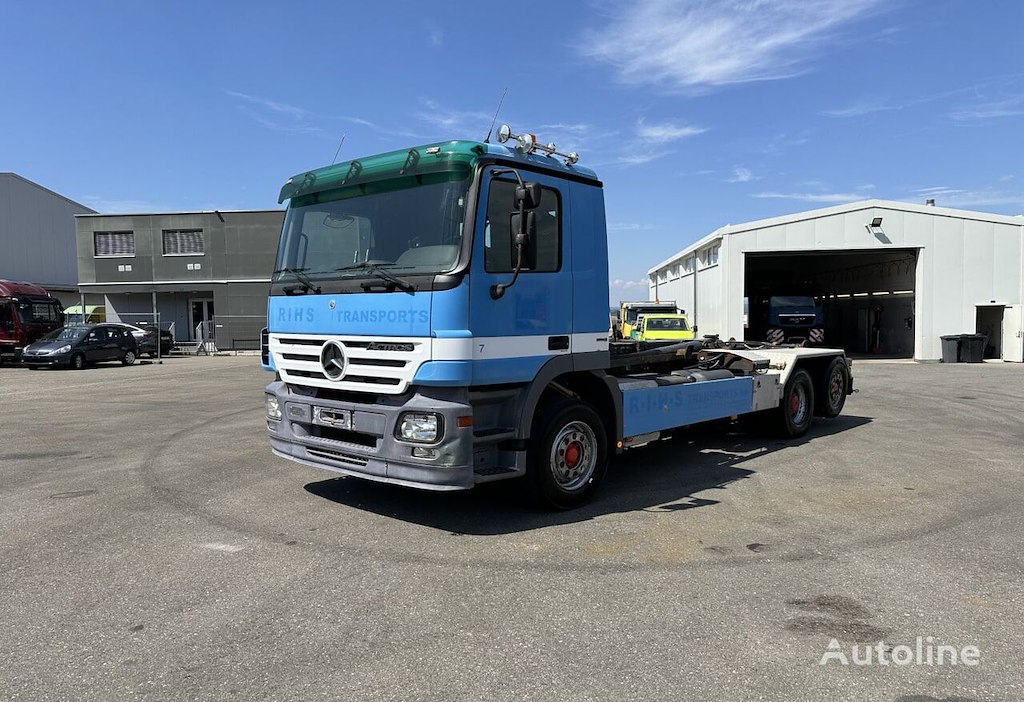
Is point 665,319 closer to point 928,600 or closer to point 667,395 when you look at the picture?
point 667,395

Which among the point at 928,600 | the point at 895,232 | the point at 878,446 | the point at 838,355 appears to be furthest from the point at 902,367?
the point at 928,600

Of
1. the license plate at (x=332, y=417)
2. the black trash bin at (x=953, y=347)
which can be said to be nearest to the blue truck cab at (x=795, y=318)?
the black trash bin at (x=953, y=347)

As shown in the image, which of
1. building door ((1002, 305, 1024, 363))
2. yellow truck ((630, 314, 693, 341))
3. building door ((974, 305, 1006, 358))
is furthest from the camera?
building door ((974, 305, 1006, 358))

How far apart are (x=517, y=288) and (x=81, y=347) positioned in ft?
76.2

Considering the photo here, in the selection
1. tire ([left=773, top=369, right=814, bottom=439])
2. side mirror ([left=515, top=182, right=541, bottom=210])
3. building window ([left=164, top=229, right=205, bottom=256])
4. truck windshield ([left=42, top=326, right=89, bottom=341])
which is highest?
building window ([left=164, top=229, right=205, bottom=256])

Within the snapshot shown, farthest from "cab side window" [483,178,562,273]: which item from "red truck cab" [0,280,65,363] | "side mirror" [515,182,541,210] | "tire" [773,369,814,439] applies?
"red truck cab" [0,280,65,363]

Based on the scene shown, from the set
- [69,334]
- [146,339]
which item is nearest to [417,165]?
[69,334]

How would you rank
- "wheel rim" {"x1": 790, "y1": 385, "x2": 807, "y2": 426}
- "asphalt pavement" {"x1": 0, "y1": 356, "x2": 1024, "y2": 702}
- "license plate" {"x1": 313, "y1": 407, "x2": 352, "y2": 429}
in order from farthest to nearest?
"wheel rim" {"x1": 790, "y1": 385, "x2": 807, "y2": 426}, "license plate" {"x1": 313, "y1": 407, "x2": 352, "y2": 429}, "asphalt pavement" {"x1": 0, "y1": 356, "x2": 1024, "y2": 702}

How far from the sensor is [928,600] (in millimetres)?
4121

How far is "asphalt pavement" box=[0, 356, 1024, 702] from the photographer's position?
3.25m

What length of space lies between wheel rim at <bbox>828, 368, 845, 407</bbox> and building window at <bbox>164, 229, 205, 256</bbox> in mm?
35185

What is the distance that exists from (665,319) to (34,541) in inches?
875

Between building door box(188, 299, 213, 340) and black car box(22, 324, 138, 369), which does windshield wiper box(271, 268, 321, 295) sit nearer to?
black car box(22, 324, 138, 369)

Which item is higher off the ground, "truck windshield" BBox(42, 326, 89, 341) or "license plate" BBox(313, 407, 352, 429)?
"truck windshield" BBox(42, 326, 89, 341)
